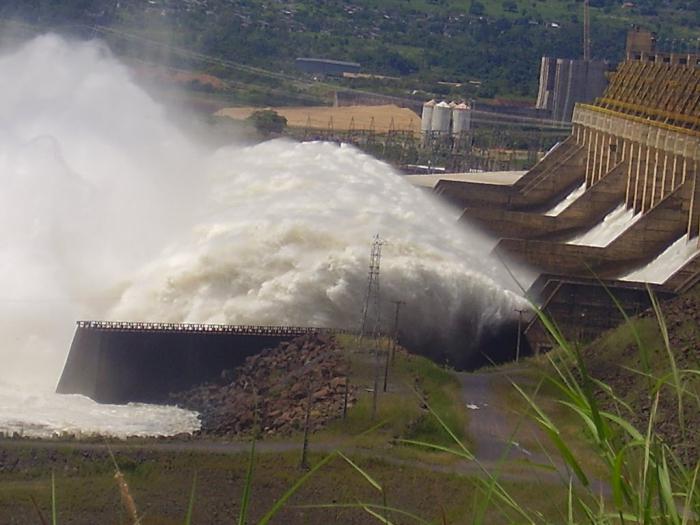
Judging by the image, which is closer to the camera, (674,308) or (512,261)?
(674,308)

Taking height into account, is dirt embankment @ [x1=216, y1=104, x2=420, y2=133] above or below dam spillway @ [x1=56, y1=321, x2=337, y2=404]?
below

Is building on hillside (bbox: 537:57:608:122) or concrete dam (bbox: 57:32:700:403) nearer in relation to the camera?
concrete dam (bbox: 57:32:700:403)

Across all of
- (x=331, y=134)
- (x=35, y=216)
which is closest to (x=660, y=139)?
(x=35, y=216)

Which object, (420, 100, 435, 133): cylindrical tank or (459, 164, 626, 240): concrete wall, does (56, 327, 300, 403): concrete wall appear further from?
(420, 100, 435, 133): cylindrical tank

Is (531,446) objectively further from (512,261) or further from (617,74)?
(617,74)

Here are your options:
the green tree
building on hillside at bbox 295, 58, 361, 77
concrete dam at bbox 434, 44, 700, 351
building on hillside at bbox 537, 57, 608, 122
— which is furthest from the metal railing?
building on hillside at bbox 295, 58, 361, 77

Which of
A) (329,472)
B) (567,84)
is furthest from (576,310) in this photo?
(567,84)
